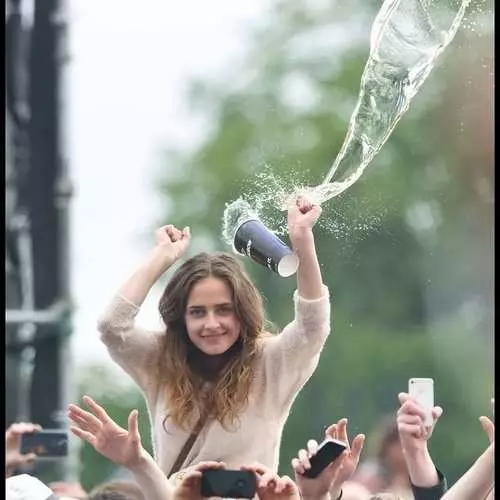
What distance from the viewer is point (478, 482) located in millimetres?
2230

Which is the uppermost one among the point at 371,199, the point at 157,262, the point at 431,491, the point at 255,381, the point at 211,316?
the point at 371,199

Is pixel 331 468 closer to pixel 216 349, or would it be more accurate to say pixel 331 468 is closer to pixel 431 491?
pixel 431 491

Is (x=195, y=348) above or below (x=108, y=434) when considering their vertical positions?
above

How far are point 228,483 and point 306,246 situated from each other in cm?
48

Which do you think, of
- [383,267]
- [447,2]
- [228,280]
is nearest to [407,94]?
[447,2]

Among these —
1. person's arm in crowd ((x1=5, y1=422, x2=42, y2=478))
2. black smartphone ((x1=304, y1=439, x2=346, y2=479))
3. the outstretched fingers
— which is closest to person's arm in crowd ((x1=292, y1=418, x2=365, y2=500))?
A: black smartphone ((x1=304, y1=439, x2=346, y2=479))

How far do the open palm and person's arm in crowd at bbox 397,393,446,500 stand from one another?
51 centimetres

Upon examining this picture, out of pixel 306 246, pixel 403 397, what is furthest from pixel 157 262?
pixel 403 397

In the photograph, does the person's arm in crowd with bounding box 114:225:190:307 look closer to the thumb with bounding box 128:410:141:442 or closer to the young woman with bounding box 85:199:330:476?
the young woman with bounding box 85:199:330:476

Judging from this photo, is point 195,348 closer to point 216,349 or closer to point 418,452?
point 216,349

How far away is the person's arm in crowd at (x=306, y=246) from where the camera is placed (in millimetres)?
2246

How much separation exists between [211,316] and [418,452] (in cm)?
49

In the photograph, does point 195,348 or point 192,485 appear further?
point 195,348

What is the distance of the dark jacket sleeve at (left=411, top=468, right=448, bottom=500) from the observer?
2.26 m
